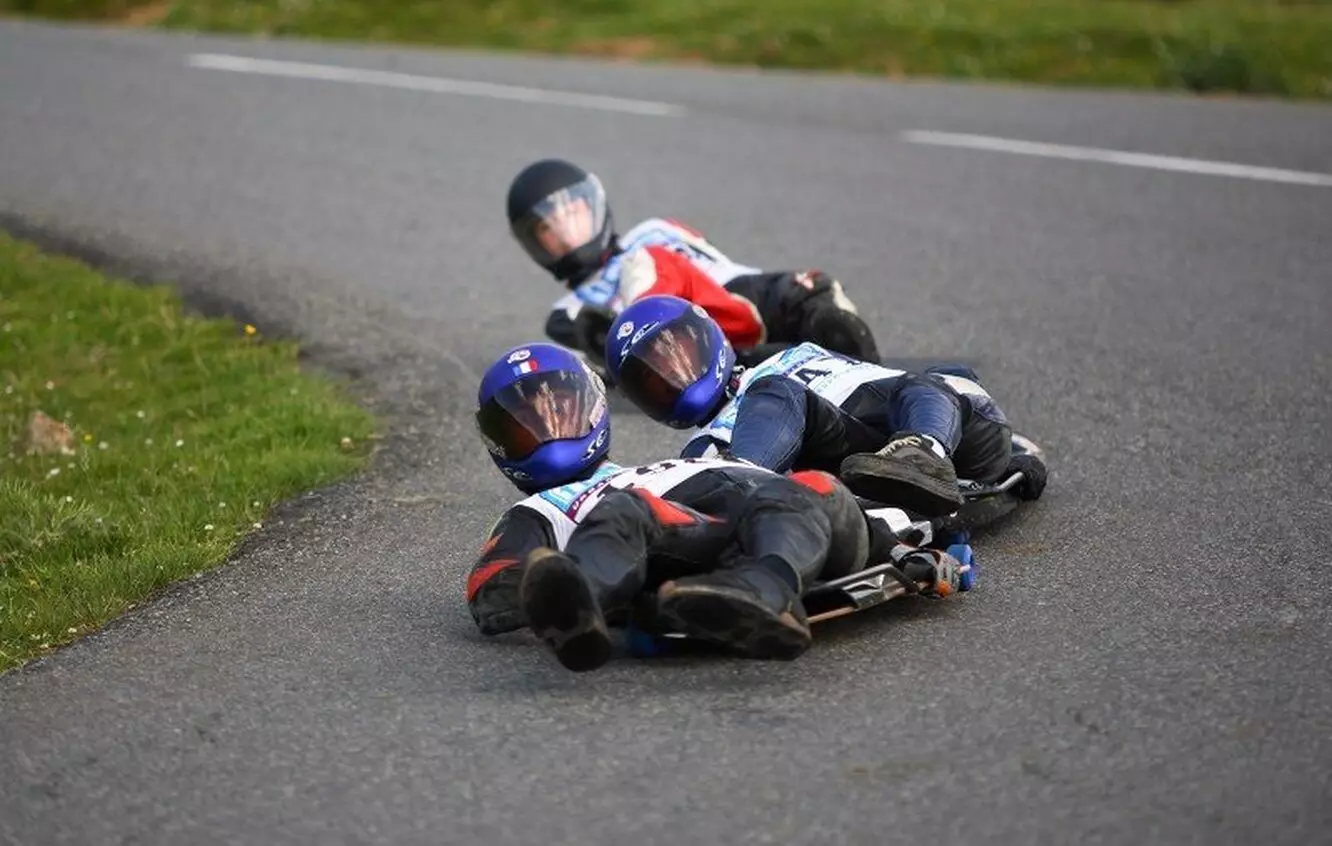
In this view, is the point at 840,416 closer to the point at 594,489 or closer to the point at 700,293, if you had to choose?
the point at 594,489

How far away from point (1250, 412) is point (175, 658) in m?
4.16

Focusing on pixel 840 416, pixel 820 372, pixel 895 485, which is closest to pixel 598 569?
pixel 895 485

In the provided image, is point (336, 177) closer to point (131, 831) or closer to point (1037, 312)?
point (1037, 312)

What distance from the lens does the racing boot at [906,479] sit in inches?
232

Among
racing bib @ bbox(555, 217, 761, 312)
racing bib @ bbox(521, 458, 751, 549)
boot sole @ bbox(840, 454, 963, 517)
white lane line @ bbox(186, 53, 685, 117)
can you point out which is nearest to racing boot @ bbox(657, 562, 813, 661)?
racing bib @ bbox(521, 458, 751, 549)

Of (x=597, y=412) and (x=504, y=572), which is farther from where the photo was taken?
(x=597, y=412)

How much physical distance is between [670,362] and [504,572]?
948mm

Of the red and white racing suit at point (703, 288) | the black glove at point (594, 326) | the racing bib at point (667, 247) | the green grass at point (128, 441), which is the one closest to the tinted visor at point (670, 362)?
the green grass at point (128, 441)

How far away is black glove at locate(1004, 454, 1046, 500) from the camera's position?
6.88 m

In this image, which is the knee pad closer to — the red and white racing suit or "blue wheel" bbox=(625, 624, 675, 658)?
"blue wheel" bbox=(625, 624, 675, 658)

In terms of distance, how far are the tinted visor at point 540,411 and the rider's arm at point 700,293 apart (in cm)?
257

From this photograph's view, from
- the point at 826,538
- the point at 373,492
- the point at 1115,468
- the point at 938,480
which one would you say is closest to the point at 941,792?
the point at 826,538

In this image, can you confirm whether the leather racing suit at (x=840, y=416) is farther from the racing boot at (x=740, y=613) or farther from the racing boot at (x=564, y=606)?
the racing boot at (x=564, y=606)

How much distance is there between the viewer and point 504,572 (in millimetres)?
5691
